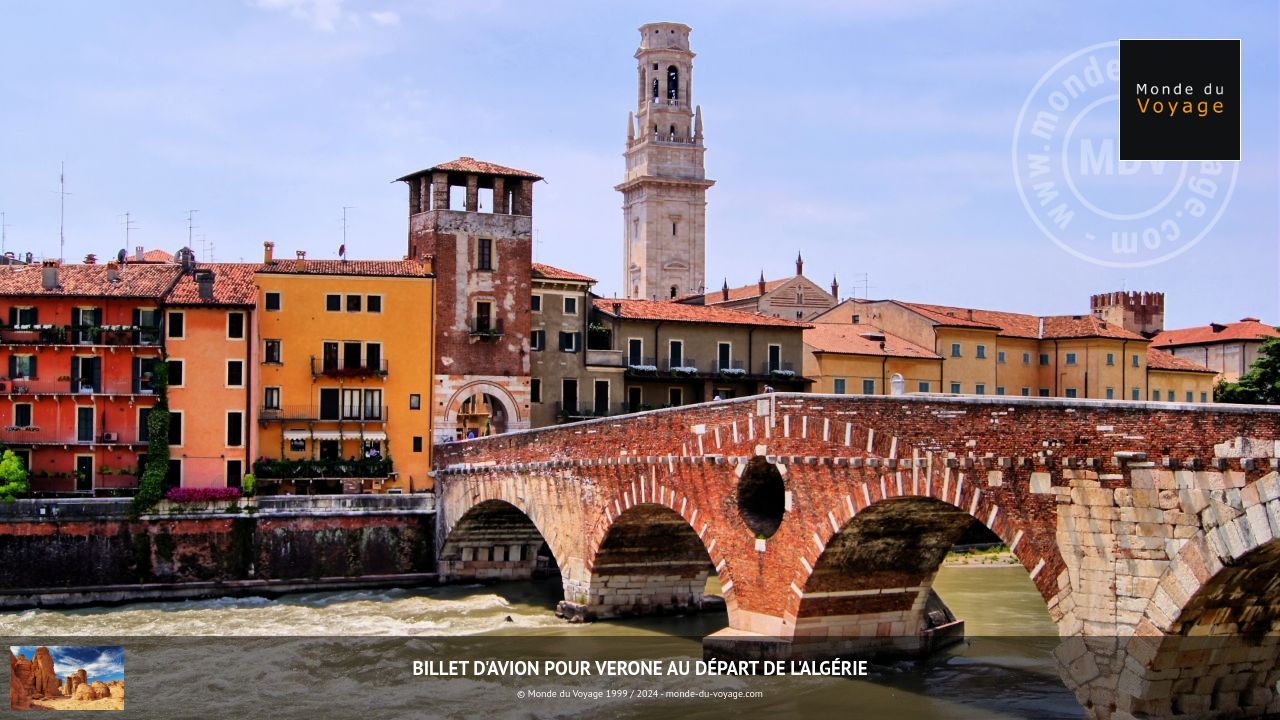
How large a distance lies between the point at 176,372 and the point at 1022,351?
3911 cm

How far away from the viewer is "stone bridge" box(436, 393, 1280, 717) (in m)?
20.6

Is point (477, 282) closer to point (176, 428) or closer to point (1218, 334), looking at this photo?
point (176, 428)

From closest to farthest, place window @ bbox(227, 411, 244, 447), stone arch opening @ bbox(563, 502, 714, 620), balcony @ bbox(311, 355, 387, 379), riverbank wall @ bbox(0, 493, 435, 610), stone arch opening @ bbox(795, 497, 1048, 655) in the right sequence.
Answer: stone arch opening @ bbox(795, 497, 1048, 655) < stone arch opening @ bbox(563, 502, 714, 620) < riverbank wall @ bbox(0, 493, 435, 610) < window @ bbox(227, 411, 244, 447) < balcony @ bbox(311, 355, 387, 379)

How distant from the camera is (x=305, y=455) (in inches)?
2026

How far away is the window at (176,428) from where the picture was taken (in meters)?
49.2

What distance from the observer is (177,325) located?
49.5 meters

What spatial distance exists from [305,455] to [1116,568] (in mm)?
35524

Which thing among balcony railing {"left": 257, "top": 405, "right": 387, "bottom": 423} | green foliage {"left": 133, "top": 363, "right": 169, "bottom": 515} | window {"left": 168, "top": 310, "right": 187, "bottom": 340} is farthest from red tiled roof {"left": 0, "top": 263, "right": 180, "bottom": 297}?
balcony railing {"left": 257, "top": 405, "right": 387, "bottom": 423}

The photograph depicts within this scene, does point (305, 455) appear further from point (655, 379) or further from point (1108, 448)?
point (1108, 448)

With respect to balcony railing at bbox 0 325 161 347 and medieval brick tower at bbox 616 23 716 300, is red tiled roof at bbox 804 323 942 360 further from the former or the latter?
medieval brick tower at bbox 616 23 716 300

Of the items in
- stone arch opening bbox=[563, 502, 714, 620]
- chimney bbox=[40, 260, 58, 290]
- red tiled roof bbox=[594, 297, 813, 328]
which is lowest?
stone arch opening bbox=[563, 502, 714, 620]

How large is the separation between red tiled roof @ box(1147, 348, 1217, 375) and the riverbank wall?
127 feet

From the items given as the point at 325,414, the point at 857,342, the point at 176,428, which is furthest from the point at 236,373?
the point at 857,342

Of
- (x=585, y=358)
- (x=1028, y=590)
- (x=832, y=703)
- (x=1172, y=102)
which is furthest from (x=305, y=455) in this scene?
(x=1172, y=102)
